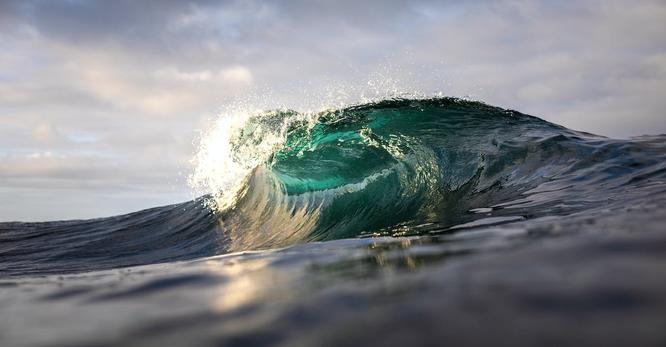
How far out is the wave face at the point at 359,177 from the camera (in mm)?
5805

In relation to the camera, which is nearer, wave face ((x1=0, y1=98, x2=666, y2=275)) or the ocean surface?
the ocean surface

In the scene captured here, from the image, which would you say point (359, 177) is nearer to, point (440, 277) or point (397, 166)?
point (397, 166)

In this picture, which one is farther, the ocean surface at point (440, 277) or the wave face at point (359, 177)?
the wave face at point (359, 177)

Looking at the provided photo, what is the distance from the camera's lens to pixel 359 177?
8781mm

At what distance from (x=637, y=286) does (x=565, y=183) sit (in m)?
4.16

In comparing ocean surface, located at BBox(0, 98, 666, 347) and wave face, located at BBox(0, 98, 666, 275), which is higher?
wave face, located at BBox(0, 98, 666, 275)

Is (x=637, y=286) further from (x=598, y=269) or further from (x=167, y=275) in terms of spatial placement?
(x=167, y=275)

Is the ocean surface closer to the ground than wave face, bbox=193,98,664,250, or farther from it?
closer to the ground

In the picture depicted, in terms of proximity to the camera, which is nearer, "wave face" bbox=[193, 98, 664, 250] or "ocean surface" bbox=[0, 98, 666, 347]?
"ocean surface" bbox=[0, 98, 666, 347]

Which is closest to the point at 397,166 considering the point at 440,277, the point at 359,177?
the point at 359,177

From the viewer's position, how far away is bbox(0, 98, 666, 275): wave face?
580 cm

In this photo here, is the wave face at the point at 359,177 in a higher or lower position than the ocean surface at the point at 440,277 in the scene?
higher

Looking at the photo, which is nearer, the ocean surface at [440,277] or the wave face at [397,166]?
the ocean surface at [440,277]

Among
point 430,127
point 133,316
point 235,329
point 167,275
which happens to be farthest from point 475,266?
point 430,127
